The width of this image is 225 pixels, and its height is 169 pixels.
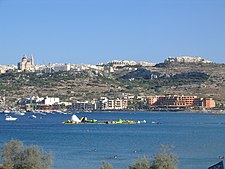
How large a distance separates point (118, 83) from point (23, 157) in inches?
4729

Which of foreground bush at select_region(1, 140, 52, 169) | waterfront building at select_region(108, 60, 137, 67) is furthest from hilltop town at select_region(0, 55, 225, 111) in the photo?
foreground bush at select_region(1, 140, 52, 169)

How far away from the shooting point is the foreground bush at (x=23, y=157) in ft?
75.8

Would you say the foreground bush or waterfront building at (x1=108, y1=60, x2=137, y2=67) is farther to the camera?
waterfront building at (x1=108, y1=60, x2=137, y2=67)

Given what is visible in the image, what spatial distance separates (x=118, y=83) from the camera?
14362cm

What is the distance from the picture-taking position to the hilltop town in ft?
390

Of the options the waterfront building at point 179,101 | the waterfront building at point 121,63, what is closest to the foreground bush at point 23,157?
the waterfront building at point 179,101

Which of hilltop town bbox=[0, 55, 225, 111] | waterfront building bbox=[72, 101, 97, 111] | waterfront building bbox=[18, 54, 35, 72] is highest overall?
waterfront building bbox=[18, 54, 35, 72]

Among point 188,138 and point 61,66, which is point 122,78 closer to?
point 61,66

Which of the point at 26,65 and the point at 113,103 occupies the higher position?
the point at 26,65

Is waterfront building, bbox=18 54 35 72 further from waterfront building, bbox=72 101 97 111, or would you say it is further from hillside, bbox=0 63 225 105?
waterfront building, bbox=72 101 97 111

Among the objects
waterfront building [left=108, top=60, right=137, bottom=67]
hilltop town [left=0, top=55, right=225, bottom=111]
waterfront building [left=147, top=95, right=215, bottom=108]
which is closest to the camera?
waterfront building [left=147, top=95, right=215, bottom=108]

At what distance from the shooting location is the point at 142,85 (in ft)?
468

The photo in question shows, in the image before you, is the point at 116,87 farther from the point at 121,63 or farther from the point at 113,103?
the point at 121,63

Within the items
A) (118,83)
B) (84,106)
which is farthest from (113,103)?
(118,83)
